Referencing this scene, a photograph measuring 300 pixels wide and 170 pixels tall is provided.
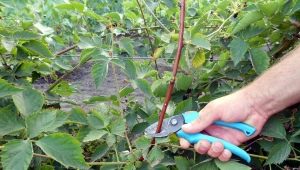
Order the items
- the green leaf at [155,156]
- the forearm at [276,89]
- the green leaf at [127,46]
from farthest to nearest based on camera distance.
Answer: the green leaf at [127,46], the forearm at [276,89], the green leaf at [155,156]

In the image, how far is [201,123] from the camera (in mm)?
1051

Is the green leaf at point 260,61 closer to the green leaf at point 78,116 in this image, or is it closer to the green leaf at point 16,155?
the green leaf at point 78,116

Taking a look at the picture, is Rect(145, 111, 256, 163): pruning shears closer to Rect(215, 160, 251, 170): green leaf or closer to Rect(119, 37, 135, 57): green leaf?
Rect(215, 160, 251, 170): green leaf

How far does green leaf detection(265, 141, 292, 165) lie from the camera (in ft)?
3.43

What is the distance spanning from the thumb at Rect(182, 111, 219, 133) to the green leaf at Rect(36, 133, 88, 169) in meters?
0.27

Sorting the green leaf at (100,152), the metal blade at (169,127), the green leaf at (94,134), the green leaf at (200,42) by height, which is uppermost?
the green leaf at (200,42)

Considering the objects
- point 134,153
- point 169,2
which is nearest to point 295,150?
point 134,153

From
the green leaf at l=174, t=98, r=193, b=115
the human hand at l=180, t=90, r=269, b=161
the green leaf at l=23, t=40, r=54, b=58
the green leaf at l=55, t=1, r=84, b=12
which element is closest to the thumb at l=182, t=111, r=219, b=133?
the human hand at l=180, t=90, r=269, b=161

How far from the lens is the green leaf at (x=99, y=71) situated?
1200 millimetres

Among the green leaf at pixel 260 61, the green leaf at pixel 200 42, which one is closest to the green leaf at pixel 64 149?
the green leaf at pixel 200 42

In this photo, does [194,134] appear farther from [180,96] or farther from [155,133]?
[180,96]

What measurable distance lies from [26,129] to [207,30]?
0.93 m

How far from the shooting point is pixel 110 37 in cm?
144

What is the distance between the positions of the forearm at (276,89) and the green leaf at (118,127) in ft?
1.09
